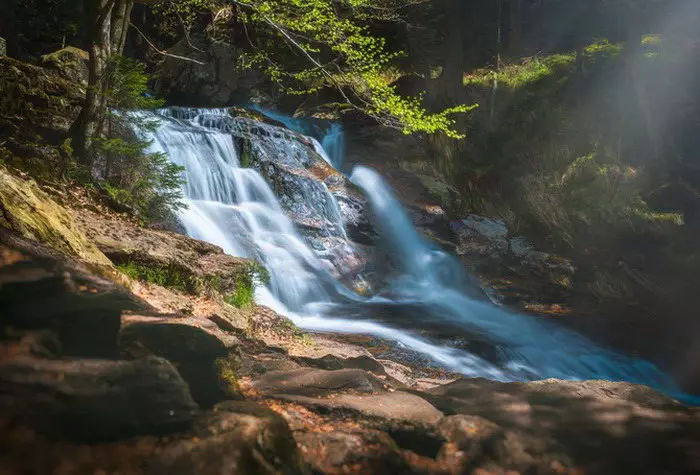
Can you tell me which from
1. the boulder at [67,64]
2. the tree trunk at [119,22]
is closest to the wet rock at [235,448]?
the tree trunk at [119,22]

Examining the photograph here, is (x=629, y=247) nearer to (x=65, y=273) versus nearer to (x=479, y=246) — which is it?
(x=479, y=246)

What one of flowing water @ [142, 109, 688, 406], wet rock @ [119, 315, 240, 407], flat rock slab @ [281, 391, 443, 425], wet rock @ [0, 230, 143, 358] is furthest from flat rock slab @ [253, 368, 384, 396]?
flowing water @ [142, 109, 688, 406]

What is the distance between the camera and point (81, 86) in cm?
812

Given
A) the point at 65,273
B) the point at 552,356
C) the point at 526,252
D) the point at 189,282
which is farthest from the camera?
the point at 526,252

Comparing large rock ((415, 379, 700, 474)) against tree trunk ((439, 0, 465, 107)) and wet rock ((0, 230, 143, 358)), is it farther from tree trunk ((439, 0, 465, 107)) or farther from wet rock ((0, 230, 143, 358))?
tree trunk ((439, 0, 465, 107))

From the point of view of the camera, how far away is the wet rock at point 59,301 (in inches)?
101

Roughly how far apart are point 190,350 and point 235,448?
1.29 metres

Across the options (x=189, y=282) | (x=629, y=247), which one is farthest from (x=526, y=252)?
(x=189, y=282)

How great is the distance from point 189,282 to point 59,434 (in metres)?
4.04

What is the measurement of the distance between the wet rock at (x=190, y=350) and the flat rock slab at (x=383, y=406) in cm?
52

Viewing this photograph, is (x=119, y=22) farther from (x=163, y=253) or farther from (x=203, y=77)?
(x=203, y=77)

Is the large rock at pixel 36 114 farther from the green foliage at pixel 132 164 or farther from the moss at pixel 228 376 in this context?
the moss at pixel 228 376

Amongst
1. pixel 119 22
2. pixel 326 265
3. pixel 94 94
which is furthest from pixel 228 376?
pixel 326 265

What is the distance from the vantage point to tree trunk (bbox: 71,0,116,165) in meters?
7.12
